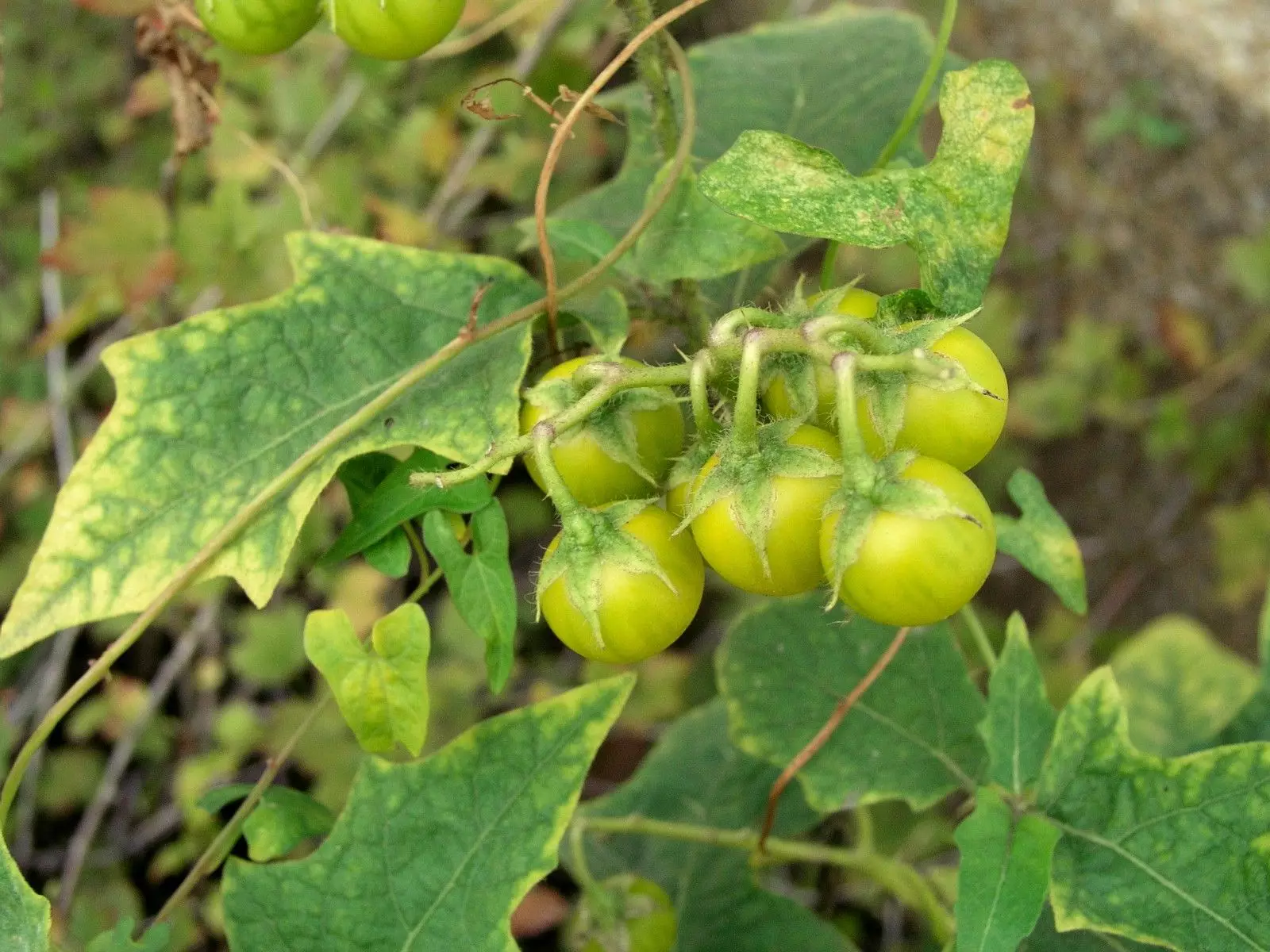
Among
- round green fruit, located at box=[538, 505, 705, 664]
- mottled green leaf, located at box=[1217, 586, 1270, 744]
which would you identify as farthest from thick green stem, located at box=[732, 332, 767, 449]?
mottled green leaf, located at box=[1217, 586, 1270, 744]

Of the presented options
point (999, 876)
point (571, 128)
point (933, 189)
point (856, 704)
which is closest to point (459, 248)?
point (571, 128)

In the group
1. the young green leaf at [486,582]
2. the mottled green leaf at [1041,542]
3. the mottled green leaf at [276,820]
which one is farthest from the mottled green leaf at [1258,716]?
the mottled green leaf at [276,820]

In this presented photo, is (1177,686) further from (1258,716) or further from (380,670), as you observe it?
(380,670)

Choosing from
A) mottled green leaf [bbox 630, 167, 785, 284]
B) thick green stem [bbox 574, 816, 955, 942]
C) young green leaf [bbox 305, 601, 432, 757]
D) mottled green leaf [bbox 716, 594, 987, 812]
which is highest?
mottled green leaf [bbox 630, 167, 785, 284]

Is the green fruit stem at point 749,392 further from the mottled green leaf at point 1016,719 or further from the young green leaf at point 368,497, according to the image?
the mottled green leaf at point 1016,719

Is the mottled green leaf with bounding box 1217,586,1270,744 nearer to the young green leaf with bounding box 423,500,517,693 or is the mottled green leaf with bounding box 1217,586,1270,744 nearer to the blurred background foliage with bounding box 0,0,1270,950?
the blurred background foliage with bounding box 0,0,1270,950
